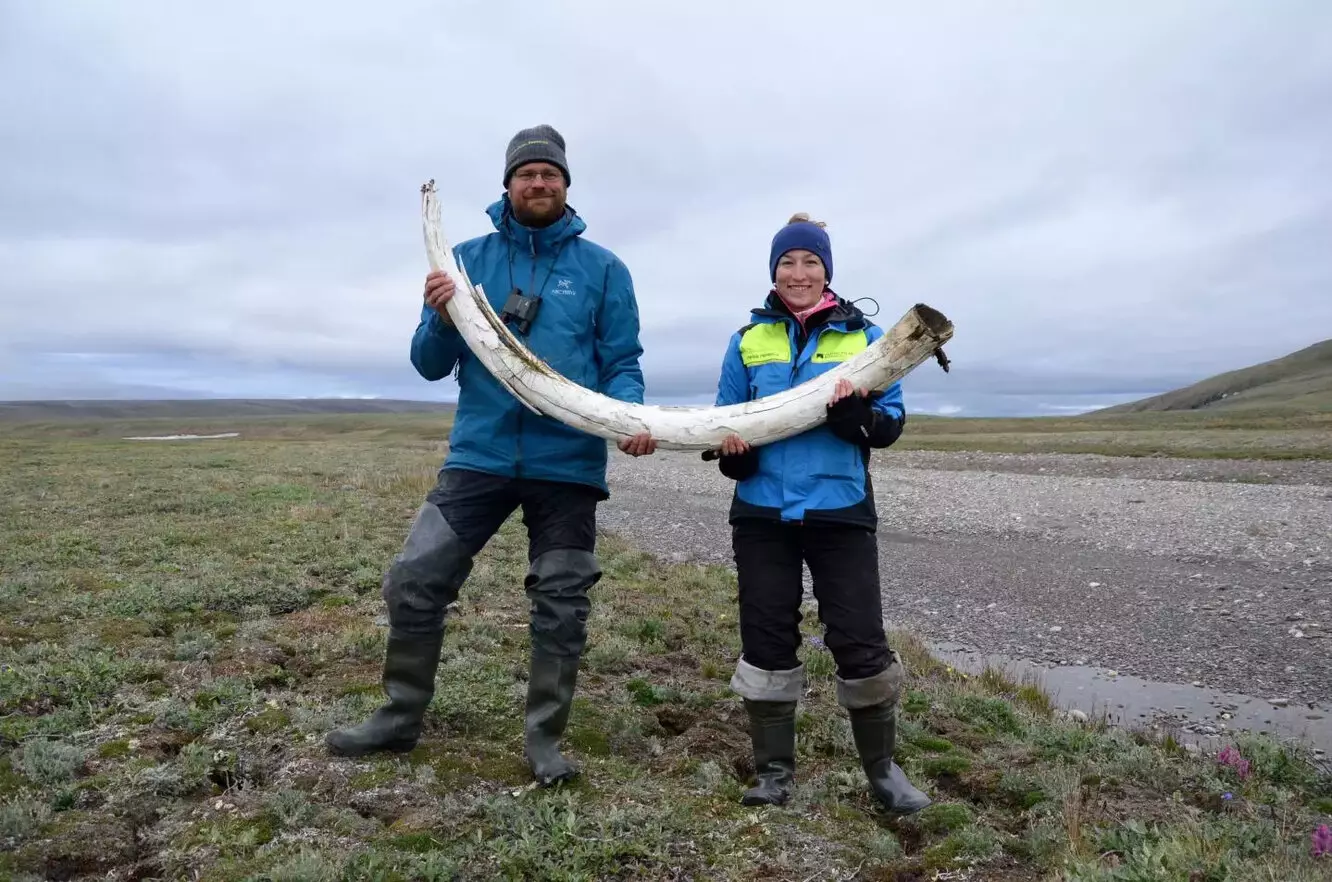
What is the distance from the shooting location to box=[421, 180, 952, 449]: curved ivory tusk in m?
4.22

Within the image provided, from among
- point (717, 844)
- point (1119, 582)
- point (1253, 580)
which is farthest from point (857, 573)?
point (1253, 580)

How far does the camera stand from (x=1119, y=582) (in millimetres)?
12828

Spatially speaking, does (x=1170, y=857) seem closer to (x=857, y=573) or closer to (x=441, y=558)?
(x=857, y=573)

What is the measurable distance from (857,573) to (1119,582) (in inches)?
421

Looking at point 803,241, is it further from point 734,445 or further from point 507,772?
point 507,772

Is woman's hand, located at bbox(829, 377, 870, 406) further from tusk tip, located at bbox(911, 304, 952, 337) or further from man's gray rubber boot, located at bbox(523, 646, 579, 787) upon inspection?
man's gray rubber boot, located at bbox(523, 646, 579, 787)

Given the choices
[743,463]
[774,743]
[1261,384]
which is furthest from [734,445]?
[1261,384]

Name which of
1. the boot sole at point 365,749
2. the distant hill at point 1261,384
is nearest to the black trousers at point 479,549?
the boot sole at point 365,749

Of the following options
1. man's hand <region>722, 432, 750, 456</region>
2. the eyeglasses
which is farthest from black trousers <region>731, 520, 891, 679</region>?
the eyeglasses

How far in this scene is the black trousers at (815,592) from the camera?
4219mm

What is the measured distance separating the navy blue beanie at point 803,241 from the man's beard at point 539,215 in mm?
1213

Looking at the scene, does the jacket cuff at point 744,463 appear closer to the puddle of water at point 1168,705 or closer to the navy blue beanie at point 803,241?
the navy blue beanie at point 803,241

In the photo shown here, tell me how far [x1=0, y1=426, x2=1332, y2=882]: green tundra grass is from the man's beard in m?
3.06

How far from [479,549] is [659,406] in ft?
4.23
